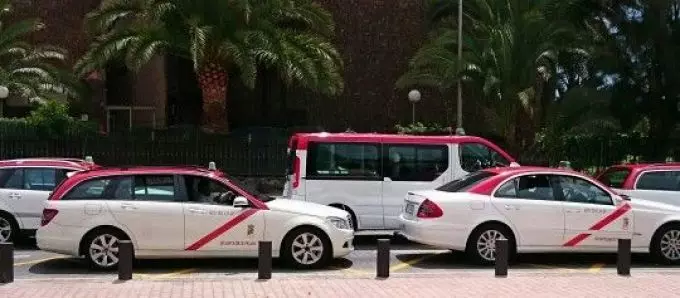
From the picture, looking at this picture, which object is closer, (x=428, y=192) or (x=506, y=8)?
(x=428, y=192)

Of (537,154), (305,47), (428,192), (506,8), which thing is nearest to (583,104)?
(537,154)

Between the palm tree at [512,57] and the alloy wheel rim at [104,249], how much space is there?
14.2m

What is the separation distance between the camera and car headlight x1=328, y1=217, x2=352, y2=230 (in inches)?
406

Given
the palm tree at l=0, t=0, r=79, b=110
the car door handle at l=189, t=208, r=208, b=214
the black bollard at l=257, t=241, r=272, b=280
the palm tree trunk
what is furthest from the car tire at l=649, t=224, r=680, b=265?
the palm tree at l=0, t=0, r=79, b=110

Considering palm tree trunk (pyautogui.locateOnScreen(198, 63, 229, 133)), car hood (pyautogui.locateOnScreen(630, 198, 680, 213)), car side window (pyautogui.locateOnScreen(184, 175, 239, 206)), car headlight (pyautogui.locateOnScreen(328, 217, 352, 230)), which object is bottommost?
car headlight (pyautogui.locateOnScreen(328, 217, 352, 230))

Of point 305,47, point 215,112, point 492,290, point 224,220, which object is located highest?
point 305,47

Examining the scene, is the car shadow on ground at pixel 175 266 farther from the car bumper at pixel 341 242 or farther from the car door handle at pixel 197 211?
the car door handle at pixel 197 211

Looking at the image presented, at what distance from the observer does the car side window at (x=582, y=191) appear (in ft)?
35.9

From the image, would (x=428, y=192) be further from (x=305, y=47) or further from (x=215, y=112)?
(x=215, y=112)

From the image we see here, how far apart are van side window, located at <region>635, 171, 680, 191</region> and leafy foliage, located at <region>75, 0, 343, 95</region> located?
11.6m

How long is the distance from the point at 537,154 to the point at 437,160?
1088cm

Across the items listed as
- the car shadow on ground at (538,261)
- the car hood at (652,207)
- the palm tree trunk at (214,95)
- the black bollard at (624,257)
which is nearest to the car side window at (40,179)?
the car shadow on ground at (538,261)

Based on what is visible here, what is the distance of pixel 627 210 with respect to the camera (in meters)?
10.9

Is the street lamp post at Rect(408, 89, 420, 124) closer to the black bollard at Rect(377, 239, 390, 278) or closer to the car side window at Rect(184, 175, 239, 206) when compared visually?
the car side window at Rect(184, 175, 239, 206)
